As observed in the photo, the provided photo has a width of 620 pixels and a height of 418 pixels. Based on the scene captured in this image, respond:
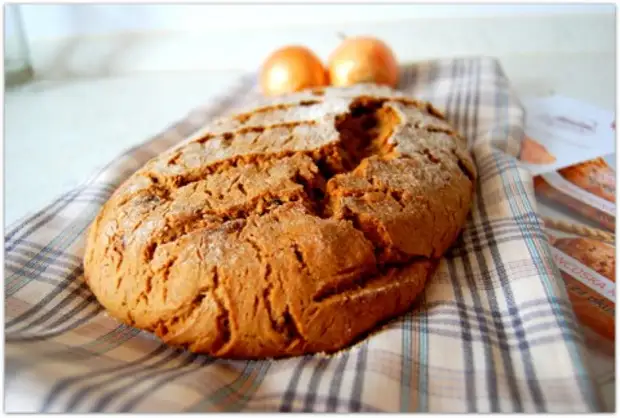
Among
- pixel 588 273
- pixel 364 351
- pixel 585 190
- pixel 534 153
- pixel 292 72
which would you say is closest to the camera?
pixel 364 351

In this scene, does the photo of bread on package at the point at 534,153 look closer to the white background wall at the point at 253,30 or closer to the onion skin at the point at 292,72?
the onion skin at the point at 292,72

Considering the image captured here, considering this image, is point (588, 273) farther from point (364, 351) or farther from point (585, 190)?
point (364, 351)

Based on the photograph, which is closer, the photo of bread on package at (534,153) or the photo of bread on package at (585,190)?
the photo of bread on package at (585,190)

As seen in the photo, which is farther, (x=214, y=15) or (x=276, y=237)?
(x=214, y=15)

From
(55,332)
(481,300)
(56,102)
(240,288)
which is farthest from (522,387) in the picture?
(56,102)

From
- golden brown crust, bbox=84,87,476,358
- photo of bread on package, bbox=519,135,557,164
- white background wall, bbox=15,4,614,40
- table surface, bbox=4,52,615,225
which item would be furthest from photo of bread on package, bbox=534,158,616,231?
white background wall, bbox=15,4,614,40

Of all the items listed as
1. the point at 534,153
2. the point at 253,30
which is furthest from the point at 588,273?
the point at 253,30

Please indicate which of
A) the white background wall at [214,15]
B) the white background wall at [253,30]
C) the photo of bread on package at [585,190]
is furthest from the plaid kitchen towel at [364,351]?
the white background wall at [214,15]
